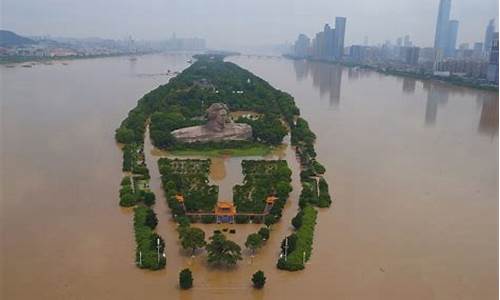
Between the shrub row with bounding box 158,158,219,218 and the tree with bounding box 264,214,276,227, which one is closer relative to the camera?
the tree with bounding box 264,214,276,227

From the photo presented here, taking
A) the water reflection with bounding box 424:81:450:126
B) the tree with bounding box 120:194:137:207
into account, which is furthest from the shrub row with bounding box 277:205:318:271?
the water reflection with bounding box 424:81:450:126

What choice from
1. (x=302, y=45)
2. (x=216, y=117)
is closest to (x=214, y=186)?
(x=216, y=117)

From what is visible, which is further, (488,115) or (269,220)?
(488,115)

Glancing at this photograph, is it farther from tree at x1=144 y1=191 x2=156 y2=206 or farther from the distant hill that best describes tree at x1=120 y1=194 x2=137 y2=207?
the distant hill

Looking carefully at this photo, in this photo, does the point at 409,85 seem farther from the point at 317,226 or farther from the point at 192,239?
the point at 192,239

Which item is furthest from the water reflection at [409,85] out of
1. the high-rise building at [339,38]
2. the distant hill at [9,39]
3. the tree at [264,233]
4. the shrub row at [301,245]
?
the distant hill at [9,39]

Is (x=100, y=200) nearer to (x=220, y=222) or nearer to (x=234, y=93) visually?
(x=220, y=222)

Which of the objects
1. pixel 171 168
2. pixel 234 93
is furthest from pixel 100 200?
pixel 234 93
